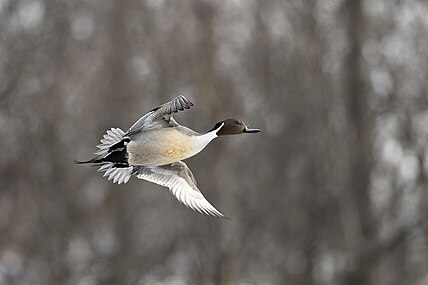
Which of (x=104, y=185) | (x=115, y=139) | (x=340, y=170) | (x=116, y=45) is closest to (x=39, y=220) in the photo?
(x=104, y=185)

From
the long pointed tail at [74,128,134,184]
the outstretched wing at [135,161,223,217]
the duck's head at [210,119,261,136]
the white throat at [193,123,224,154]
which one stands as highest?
the white throat at [193,123,224,154]

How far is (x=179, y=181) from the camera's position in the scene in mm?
2688

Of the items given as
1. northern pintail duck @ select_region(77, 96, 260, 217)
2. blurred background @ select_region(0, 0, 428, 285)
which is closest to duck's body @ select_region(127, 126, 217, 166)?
northern pintail duck @ select_region(77, 96, 260, 217)

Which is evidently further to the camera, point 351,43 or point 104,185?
point 104,185

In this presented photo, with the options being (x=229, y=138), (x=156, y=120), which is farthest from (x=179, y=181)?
(x=229, y=138)

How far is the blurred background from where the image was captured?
12.5 metres

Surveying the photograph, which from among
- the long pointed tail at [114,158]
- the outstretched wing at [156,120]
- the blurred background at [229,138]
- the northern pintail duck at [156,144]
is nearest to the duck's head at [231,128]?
the northern pintail duck at [156,144]

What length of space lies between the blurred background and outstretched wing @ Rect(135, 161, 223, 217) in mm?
9164

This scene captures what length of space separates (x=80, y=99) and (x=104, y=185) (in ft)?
5.20

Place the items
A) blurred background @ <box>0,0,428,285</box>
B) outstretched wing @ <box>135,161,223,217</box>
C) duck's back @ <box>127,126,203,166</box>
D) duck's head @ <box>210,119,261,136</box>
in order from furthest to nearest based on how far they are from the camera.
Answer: blurred background @ <box>0,0,428,285</box> → outstretched wing @ <box>135,161,223,217</box> → duck's head @ <box>210,119,261,136</box> → duck's back @ <box>127,126,203,166</box>

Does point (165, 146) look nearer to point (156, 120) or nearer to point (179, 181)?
point (156, 120)

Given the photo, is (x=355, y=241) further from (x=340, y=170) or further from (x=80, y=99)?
(x=80, y=99)

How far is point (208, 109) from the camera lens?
12555 mm

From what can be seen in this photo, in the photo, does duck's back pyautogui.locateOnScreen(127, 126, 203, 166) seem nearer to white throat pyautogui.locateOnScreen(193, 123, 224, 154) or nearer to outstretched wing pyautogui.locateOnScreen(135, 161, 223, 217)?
white throat pyautogui.locateOnScreen(193, 123, 224, 154)
